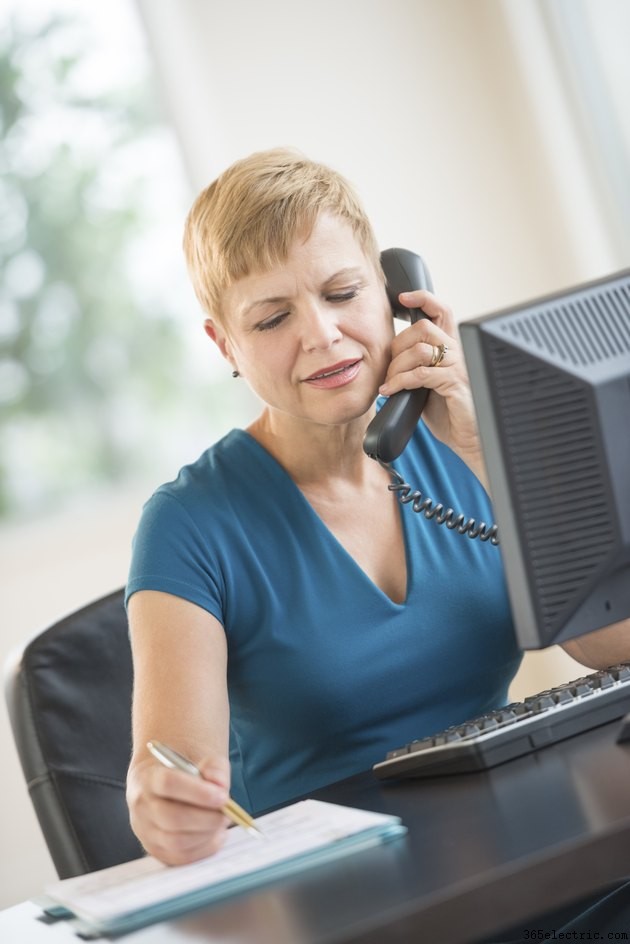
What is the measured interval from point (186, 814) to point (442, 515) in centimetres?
64

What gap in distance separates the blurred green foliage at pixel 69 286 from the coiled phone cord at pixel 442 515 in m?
2.01

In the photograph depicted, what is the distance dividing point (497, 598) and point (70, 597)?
79.7 inches

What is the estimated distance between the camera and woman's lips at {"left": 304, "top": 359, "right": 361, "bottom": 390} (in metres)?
1.51

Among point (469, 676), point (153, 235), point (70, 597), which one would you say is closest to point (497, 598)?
point (469, 676)

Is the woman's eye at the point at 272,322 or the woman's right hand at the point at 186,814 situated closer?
the woman's right hand at the point at 186,814

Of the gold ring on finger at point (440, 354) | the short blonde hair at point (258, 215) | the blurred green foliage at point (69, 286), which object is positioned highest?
the blurred green foliage at point (69, 286)

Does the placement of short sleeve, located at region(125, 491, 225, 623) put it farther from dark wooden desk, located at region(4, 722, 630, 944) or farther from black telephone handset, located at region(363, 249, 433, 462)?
dark wooden desk, located at region(4, 722, 630, 944)

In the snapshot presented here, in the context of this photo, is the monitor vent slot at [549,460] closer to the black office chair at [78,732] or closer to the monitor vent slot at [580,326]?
the monitor vent slot at [580,326]

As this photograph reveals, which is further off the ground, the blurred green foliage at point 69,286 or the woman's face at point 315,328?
the blurred green foliage at point 69,286

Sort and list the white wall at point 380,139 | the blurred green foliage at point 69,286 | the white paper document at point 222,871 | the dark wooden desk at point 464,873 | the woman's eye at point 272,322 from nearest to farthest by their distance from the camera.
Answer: the dark wooden desk at point 464,873, the white paper document at point 222,871, the woman's eye at point 272,322, the white wall at point 380,139, the blurred green foliage at point 69,286

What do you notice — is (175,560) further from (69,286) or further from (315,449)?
(69,286)

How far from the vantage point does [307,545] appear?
1506mm

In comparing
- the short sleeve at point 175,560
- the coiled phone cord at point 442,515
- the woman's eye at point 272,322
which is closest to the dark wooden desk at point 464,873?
the short sleeve at point 175,560

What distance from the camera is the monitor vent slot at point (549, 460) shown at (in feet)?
3.08
